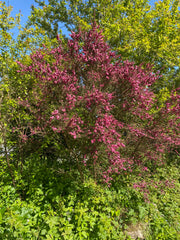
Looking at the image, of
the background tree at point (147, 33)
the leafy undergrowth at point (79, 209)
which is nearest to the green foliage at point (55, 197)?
the leafy undergrowth at point (79, 209)

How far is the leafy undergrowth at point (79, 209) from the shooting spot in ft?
8.81

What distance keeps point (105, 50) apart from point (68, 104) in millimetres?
1971

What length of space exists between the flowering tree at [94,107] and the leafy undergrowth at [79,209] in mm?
524

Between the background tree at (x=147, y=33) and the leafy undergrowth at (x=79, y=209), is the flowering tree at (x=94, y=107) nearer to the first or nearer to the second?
the leafy undergrowth at (x=79, y=209)

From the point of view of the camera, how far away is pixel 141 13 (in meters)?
8.78

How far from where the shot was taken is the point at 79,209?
3.03m

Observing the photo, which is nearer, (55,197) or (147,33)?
(55,197)

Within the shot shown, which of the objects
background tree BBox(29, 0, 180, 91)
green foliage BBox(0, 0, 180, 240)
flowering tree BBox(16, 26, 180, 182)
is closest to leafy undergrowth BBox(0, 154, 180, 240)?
green foliage BBox(0, 0, 180, 240)

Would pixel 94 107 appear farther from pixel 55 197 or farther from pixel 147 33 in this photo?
pixel 147 33

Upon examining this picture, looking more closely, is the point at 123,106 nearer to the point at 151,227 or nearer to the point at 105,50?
the point at 105,50

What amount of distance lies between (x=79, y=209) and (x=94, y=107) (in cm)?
201

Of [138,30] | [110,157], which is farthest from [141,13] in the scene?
[110,157]

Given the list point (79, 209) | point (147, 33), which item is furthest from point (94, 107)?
point (147, 33)

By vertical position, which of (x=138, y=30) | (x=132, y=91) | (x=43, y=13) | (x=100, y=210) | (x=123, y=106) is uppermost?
(x=43, y=13)
